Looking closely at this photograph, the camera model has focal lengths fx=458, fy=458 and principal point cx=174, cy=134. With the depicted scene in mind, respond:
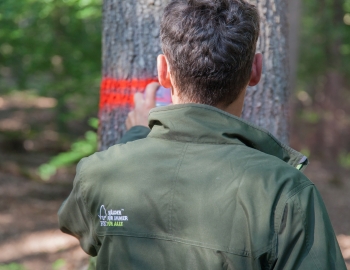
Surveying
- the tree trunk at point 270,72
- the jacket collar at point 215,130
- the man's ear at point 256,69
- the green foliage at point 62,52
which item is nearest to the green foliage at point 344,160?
the green foliage at point 62,52

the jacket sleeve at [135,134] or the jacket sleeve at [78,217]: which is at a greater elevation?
the jacket sleeve at [135,134]

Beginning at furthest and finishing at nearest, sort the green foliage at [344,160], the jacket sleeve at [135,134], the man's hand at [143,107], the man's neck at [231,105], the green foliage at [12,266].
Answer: the green foliage at [344,160], the green foliage at [12,266], the man's hand at [143,107], the jacket sleeve at [135,134], the man's neck at [231,105]

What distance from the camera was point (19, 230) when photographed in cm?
788

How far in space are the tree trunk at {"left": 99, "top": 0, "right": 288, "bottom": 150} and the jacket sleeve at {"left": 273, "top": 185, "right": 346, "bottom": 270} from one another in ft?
5.40

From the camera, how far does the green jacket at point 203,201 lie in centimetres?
146

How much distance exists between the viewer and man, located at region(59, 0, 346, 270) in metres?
1.47

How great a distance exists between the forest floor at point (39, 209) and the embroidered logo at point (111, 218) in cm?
443

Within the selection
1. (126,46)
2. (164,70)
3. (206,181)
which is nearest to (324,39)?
(126,46)

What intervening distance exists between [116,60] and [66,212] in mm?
1443

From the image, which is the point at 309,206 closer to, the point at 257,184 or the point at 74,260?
the point at 257,184

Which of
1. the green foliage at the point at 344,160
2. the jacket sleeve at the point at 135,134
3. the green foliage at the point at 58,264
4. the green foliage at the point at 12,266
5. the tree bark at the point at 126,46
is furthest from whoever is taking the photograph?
the green foliage at the point at 344,160

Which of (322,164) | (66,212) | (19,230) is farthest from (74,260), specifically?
(322,164)

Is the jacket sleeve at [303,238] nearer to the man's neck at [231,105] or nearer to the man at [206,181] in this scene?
the man at [206,181]

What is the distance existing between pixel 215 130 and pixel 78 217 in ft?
2.42
